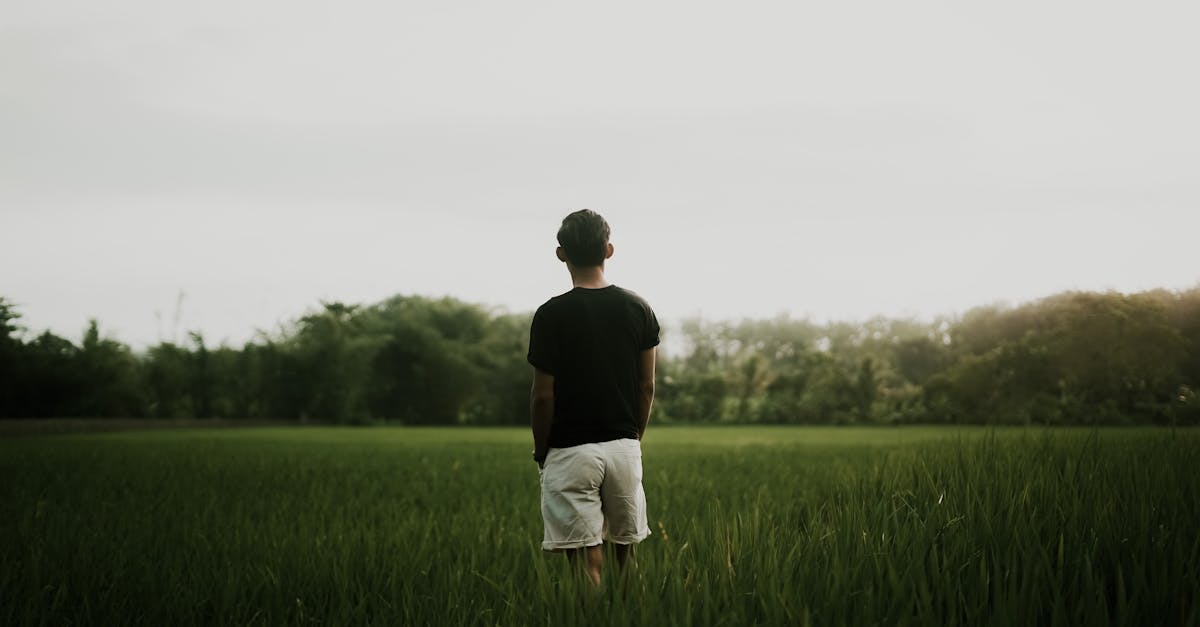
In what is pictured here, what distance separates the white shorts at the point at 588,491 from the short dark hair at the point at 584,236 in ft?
2.56

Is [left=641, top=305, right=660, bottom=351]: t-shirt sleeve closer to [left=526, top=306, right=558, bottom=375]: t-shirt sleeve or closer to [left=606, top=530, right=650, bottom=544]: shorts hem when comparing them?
[left=526, top=306, right=558, bottom=375]: t-shirt sleeve

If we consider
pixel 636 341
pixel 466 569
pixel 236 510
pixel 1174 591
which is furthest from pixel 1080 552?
pixel 236 510

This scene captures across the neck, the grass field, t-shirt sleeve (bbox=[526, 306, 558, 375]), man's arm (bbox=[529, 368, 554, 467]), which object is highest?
the neck

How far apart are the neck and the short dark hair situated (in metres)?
0.04

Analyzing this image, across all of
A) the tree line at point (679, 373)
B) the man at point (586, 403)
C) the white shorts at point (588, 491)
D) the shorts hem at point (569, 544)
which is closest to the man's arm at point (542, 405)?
the man at point (586, 403)

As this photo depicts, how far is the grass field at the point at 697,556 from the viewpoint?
2.45m

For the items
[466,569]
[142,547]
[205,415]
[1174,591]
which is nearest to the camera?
[1174,591]

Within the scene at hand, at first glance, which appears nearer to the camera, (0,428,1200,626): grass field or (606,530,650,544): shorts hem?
(0,428,1200,626): grass field

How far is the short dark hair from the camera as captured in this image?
128 inches

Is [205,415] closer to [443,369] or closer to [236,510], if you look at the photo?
[443,369]

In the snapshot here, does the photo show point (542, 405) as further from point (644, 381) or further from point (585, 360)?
point (644, 381)

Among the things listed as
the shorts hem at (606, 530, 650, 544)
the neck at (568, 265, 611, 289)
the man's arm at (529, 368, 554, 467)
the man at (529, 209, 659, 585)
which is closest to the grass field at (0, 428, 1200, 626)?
the shorts hem at (606, 530, 650, 544)

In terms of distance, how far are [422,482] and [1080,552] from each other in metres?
7.80

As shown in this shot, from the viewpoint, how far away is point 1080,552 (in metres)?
2.56
